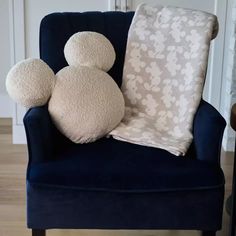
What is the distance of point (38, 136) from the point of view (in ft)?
5.79

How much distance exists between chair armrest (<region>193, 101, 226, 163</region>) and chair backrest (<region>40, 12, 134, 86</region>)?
1.75 feet

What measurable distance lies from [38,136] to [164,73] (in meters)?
0.64

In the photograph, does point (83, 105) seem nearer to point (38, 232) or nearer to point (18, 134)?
point (38, 232)

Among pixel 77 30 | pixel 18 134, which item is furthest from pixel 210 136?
pixel 18 134

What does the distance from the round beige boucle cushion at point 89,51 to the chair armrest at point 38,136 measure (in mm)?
313

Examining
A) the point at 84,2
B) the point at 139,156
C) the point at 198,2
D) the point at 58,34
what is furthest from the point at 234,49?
the point at 139,156

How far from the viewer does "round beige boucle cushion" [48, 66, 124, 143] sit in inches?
74.7

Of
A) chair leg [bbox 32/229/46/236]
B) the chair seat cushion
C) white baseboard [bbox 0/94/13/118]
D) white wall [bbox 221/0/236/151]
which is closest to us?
the chair seat cushion

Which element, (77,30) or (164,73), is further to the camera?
(77,30)

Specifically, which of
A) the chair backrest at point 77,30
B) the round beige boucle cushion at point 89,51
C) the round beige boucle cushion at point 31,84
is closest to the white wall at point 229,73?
the chair backrest at point 77,30

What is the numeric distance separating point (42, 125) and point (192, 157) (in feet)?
1.86

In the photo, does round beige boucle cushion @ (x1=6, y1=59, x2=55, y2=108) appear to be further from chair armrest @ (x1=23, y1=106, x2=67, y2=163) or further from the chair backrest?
the chair backrest

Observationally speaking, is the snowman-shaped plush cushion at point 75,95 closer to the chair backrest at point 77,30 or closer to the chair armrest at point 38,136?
the chair armrest at point 38,136

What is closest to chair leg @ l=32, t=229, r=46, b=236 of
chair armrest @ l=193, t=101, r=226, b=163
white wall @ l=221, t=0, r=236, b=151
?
chair armrest @ l=193, t=101, r=226, b=163
